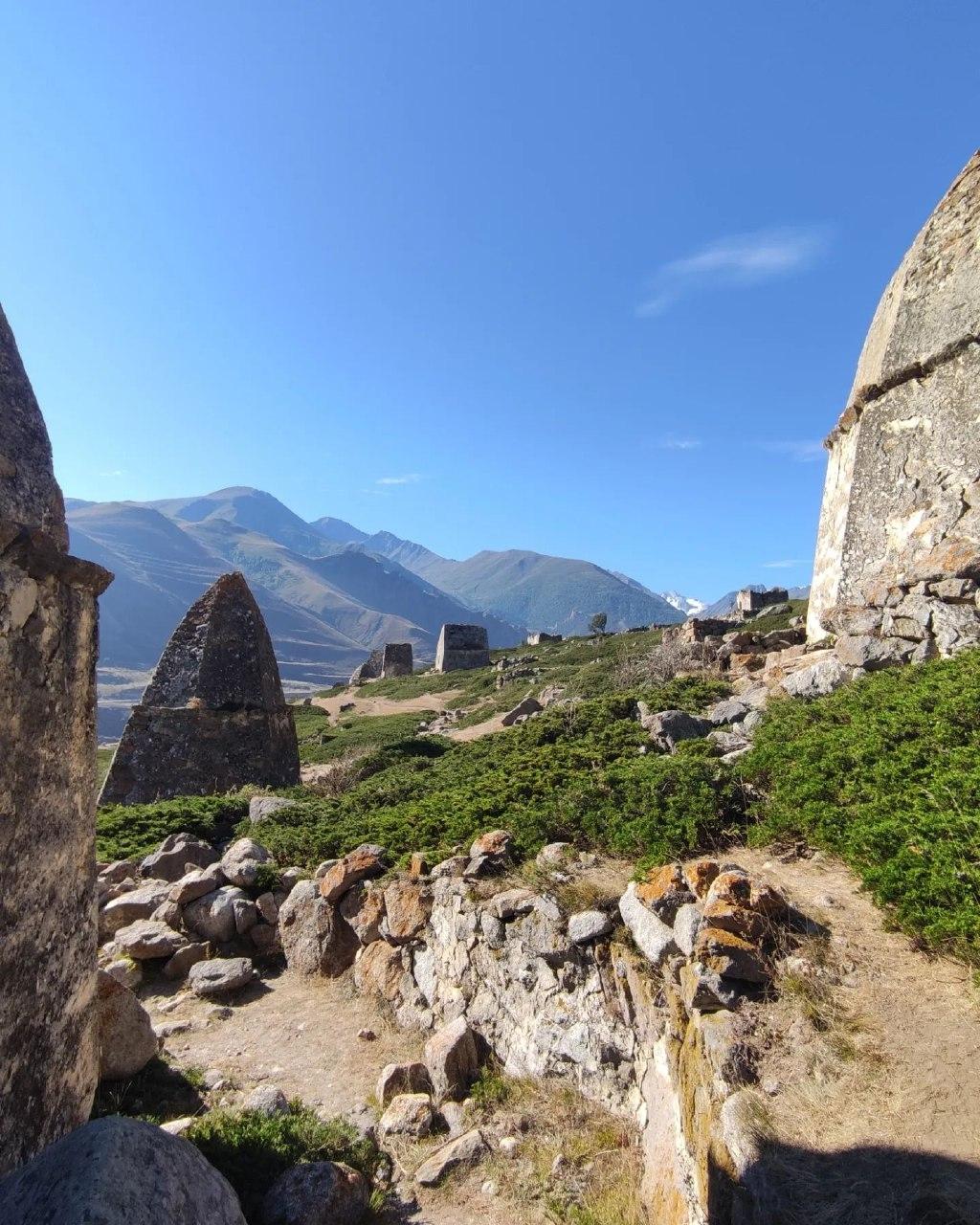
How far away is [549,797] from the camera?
591 cm

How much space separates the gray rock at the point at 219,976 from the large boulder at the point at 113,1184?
3.40m

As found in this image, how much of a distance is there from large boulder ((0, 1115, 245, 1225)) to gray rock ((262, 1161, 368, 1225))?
971 mm

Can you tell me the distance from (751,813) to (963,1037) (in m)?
2.05

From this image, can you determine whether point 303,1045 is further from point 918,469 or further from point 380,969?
point 918,469

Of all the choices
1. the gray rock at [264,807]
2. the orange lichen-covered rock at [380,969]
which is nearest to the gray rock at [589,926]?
the orange lichen-covered rock at [380,969]

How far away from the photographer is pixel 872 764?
443cm

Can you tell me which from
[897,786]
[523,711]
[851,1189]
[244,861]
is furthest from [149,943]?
[523,711]

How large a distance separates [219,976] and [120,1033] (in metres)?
1.61

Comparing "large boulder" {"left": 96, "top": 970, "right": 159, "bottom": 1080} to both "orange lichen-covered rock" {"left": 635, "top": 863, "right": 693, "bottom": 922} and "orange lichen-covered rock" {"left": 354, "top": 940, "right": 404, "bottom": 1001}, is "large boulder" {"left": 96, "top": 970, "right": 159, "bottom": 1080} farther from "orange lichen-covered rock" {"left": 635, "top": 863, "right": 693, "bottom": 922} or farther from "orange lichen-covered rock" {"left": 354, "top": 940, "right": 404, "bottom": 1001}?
"orange lichen-covered rock" {"left": 635, "top": 863, "right": 693, "bottom": 922}

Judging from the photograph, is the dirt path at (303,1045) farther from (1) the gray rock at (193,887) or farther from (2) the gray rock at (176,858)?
(2) the gray rock at (176,858)

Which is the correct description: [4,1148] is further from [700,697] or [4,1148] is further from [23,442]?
[700,697]

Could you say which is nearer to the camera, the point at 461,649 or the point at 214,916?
the point at 214,916

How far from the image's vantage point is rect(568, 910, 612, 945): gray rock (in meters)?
4.01

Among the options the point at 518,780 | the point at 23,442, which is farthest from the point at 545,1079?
the point at 23,442
